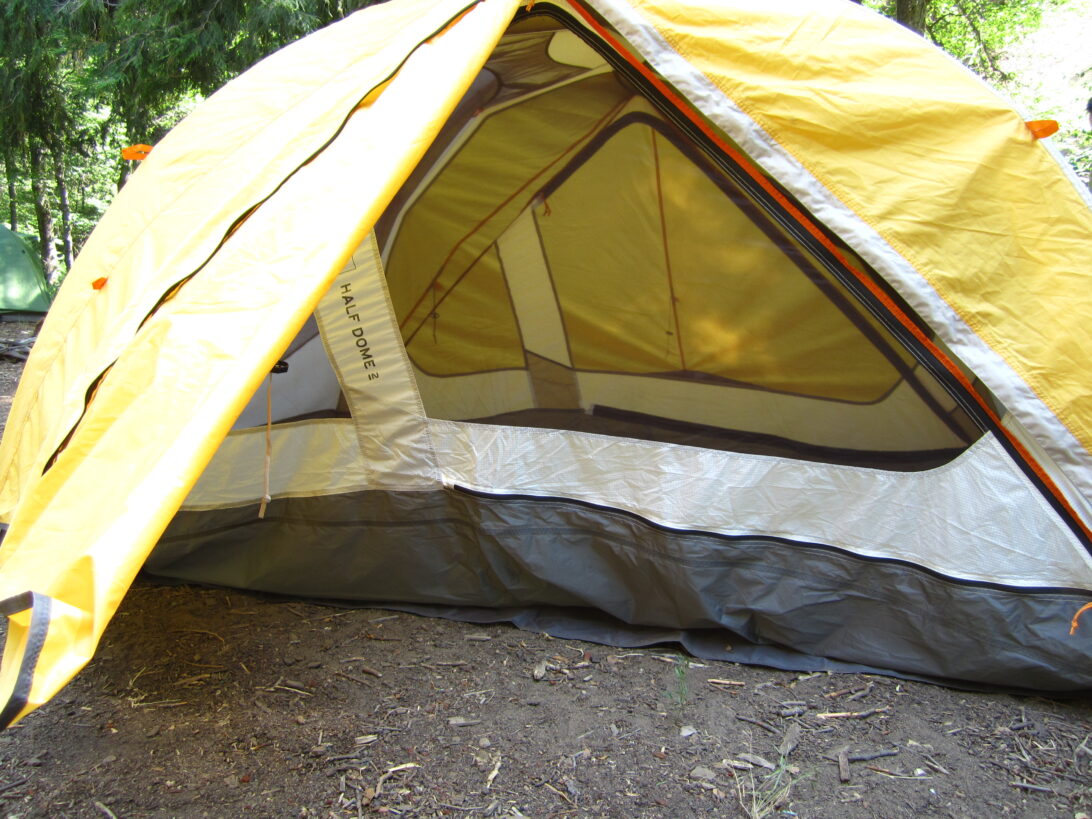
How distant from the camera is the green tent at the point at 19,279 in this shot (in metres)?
11.0

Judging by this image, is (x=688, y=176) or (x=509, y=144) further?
(x=509, y=144)

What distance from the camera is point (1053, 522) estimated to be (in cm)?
233

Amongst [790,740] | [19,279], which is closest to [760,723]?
[790,740]

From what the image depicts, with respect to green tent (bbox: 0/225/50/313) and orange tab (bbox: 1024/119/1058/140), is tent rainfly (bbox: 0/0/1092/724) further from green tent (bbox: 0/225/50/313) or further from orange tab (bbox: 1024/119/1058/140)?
green tent (bbox: 0/225/50/313)

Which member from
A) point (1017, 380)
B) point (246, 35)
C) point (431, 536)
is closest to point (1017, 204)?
point (1017, 380)

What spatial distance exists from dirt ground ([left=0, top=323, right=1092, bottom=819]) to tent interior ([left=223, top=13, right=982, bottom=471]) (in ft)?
2.47

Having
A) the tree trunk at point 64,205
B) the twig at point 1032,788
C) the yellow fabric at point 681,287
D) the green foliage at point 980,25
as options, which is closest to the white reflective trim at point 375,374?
the yellow fabric at point 681,287

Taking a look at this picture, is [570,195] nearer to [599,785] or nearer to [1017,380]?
[1017,380]

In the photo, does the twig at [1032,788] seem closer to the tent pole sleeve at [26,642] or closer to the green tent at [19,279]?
the tent pole sleeve at [26,642]

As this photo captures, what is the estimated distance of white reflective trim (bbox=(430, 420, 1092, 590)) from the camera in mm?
2381

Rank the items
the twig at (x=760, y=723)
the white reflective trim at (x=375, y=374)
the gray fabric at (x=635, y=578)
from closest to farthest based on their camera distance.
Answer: the twig at (x=760, y=723), the gray fabric at (x=635, y=578), the white reflective trim at (x=375, y=374)

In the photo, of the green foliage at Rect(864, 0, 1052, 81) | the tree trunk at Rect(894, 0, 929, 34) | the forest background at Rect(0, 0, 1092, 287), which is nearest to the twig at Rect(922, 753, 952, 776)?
the forest background at Rect(0, 0, 1092, 287)

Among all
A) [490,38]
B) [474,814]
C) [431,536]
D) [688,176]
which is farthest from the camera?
[431,536]

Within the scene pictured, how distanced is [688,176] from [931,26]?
9.01 m
